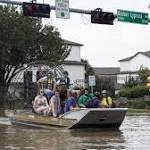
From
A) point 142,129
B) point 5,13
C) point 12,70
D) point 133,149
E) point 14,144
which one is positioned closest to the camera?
point 133,149

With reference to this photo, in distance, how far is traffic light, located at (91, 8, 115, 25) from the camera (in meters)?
30.8

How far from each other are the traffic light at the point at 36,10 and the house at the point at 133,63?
75.5 m

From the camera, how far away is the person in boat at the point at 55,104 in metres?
23.2

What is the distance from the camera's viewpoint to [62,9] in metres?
30.2

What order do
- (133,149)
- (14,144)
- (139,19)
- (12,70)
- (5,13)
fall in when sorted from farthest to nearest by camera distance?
(12,70) → (5,13) → (139,19) → (14,144) → (133,149)

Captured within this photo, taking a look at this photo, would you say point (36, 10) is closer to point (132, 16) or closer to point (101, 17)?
point (101, 17)

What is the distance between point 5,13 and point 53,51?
5.97m

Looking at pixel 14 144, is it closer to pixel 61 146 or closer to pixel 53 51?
pixel 61 146

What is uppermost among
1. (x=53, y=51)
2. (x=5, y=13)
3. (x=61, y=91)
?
(x=5, y=13)

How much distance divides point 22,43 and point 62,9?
2403 cm

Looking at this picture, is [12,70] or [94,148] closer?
[94,148]

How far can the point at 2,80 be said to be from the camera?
5791 cm

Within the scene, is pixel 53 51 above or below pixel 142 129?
above

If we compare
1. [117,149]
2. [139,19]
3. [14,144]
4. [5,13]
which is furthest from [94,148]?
[5,13]
